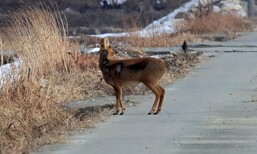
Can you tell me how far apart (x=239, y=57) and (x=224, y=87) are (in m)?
8.20

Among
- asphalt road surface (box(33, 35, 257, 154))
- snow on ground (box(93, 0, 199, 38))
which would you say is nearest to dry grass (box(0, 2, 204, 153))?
asphalt road surface (box(33, 35, 257, 154))

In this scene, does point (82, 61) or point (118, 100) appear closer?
point (118, 100)

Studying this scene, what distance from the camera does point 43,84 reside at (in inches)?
587

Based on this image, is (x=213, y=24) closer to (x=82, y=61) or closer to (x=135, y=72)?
(x=82, y=61)

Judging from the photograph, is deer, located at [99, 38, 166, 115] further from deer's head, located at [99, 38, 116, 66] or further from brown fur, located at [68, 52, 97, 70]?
brown fur, located at [68, 52, 97, 70]

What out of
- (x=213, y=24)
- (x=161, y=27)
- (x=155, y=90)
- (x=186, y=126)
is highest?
(x=155, y=90)

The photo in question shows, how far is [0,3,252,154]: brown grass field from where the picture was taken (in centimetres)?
1104

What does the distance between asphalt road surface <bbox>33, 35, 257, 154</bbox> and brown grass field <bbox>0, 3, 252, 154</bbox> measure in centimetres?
43

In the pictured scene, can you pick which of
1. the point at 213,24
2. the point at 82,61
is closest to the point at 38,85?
the point at 82,61

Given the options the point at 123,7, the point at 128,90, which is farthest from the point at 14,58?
the point at 123,7

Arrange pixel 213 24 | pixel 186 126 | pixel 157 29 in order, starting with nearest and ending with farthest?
pixel 186 126
pixel 213 24
pixel 157 29

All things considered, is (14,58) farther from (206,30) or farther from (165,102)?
(206,30)

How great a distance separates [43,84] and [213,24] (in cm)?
2654

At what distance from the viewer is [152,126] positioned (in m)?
12.2
